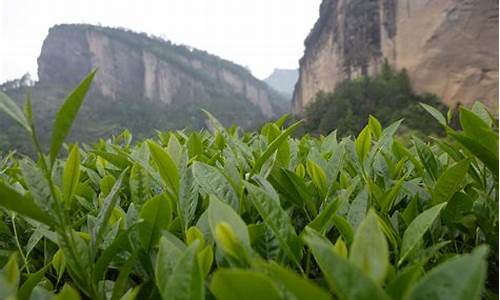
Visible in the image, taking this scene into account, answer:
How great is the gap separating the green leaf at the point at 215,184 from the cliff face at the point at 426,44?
13429 mm

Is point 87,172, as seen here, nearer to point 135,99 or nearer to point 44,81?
point 135,99

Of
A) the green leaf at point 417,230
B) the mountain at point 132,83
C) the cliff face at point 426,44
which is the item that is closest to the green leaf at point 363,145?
the green leaf at point 417,230

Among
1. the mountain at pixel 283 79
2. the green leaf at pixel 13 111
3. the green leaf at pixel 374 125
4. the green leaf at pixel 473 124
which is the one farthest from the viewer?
the mountain at pixel 283 79

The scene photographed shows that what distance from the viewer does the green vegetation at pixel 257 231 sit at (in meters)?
0.24

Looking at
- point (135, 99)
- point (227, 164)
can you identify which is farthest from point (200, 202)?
point (135, 99)

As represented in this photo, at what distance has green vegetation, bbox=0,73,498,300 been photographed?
0.24 meters

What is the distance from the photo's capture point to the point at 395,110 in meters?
18.8

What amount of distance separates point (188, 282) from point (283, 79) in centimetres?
8730

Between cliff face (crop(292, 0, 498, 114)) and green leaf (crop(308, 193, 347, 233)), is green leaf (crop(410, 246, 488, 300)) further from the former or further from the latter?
cliff face (crop(292, 0, 498, 114))

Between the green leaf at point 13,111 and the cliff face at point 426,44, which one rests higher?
the cliff face at point 426,44

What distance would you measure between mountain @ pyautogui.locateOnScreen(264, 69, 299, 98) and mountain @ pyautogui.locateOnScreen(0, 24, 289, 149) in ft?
97.1

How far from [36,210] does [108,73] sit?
164 ft

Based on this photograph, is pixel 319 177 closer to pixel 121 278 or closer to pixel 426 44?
pixel 121 278

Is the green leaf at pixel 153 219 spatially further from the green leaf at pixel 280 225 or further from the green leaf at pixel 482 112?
the green leaf at pixel 482 112
